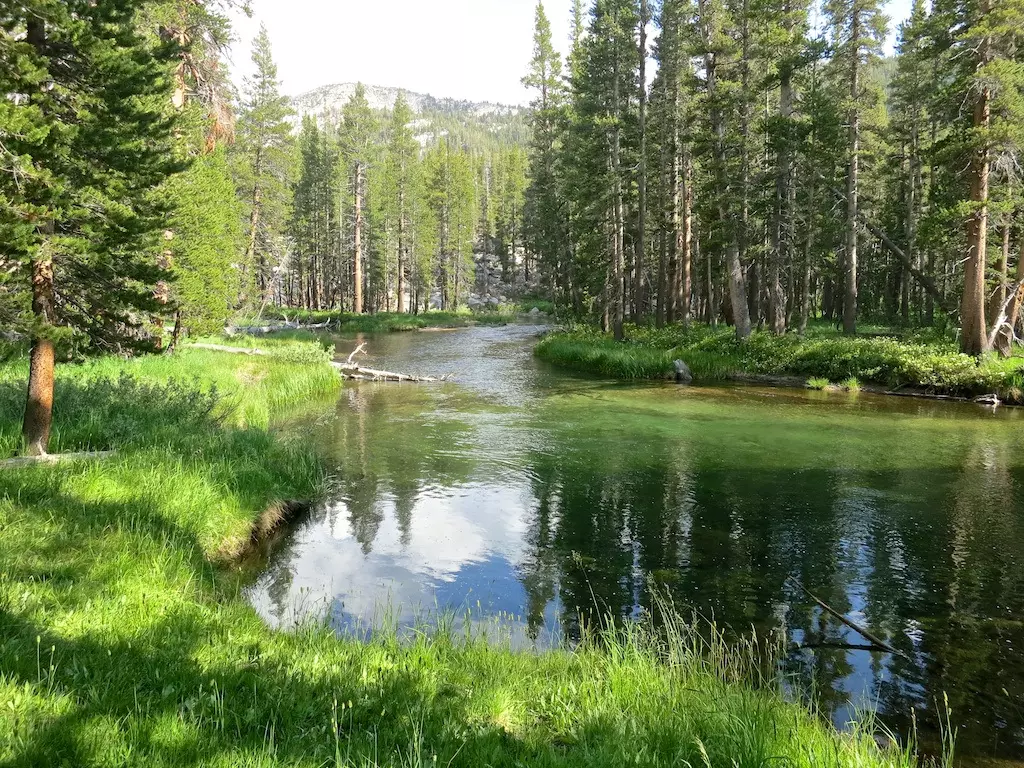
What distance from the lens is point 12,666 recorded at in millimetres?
3854

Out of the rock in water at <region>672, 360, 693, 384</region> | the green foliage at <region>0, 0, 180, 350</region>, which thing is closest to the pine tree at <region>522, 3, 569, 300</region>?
the rock in water at <region>672, 360, 693, 384</region>

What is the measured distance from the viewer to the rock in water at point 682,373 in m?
26.6

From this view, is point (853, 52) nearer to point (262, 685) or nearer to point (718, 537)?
point (718, 537)

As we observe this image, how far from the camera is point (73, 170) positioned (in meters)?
8.27

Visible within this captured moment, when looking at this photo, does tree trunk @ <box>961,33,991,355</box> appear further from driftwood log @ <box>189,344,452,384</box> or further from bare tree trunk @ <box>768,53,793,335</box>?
driftwood log @ <box>189,344,452,384</box>

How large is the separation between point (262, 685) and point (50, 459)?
610 centimetres

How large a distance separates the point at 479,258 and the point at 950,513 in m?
89.2

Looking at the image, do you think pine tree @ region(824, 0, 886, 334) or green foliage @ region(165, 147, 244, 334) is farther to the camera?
pine tree @ region(824, 0, 886, 334)


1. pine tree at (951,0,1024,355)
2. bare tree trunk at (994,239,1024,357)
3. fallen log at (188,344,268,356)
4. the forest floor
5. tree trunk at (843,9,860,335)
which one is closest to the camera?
the forest floor

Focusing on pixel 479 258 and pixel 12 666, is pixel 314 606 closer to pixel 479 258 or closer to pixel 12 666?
pixel 12 666

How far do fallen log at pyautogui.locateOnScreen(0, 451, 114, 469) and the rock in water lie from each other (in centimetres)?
2136

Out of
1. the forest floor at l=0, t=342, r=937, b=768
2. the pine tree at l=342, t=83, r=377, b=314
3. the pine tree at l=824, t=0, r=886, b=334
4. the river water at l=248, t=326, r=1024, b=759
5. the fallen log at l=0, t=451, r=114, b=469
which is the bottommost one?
the river water at l=248, t=326, r=1024, b=759

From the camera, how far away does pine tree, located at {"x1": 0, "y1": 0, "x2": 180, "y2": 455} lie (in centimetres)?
764

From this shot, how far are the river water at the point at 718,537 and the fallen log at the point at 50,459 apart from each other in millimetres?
2802
